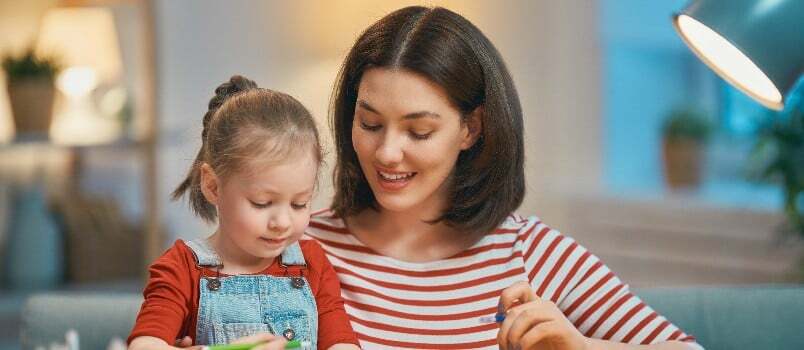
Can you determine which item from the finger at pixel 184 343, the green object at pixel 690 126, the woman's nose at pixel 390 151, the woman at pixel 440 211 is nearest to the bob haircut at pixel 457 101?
the woman at pixel 440 211

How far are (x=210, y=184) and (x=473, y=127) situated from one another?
52cm

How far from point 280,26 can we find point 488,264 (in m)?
2.78

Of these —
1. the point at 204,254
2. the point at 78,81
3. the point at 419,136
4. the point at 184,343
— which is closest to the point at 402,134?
the point at 419,136

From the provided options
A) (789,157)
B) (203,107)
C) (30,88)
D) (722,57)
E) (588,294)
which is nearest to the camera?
(722,57)

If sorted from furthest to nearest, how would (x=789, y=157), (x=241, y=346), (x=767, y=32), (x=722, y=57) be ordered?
1. (x=789, y=157)
2. (x=722, y=57)
3. (x=767, y=32)
4. (x=241, y=346)

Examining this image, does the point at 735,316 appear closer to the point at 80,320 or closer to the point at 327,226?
the point at 327,226

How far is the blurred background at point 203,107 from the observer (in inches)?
175

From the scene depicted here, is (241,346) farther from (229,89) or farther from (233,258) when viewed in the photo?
(229,89)

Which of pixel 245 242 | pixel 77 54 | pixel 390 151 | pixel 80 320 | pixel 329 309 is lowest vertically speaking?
pixel 80 320

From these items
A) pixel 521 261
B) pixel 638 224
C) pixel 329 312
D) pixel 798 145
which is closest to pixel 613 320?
pixel 521 261

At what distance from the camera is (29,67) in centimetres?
449

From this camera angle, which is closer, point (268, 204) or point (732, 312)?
point (268, 204)

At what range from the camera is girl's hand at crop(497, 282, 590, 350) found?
5.05 feet

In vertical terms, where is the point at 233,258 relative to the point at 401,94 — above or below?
below
